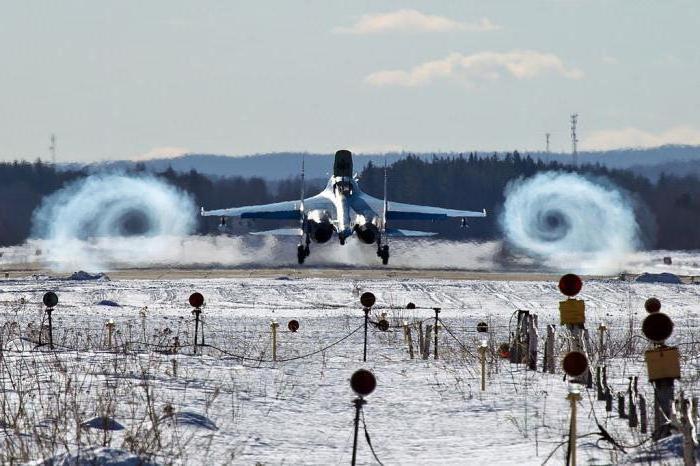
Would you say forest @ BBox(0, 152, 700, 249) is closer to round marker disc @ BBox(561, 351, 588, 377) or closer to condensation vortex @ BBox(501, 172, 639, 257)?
condensation vortex @ BBox(501, 172, 639, 257)

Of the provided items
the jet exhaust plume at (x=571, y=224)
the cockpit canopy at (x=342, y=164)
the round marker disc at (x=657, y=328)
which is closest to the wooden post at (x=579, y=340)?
the round marker disc at (x=657, y=328)

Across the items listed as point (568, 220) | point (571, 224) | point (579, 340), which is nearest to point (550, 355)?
point (579, 340)

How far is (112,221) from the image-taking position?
9400 cm

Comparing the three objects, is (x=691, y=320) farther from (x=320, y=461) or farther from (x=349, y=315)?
(x=320, y=461)

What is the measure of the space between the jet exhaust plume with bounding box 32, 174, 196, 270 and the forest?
7.32 ft

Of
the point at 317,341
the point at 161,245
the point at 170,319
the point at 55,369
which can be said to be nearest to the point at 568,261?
the point at 161,245

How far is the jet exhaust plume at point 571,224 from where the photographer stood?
83.3 meters

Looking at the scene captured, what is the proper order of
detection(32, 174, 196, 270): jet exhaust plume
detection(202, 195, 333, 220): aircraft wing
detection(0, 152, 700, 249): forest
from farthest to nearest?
detection(0, 152, 700, 249): forest, detection(32, 174, 196, 270): jet exhaust plume, detection(202, 195, 333, 220): aircraft wing

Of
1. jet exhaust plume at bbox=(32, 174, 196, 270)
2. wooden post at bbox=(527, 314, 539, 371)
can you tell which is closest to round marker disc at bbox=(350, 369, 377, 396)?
wooden post at bbox=(527, 314, 539, 371)

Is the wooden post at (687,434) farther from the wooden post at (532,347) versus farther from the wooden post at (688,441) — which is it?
the wooden post at (532,347)

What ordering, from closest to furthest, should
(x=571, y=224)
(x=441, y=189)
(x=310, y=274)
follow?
(x=310, y=274) < (x=571, y=224) < (x=441, y=189)

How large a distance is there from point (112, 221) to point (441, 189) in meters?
40.6

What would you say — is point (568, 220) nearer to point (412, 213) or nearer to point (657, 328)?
point (412, 213)

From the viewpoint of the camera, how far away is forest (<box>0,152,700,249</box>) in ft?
308
